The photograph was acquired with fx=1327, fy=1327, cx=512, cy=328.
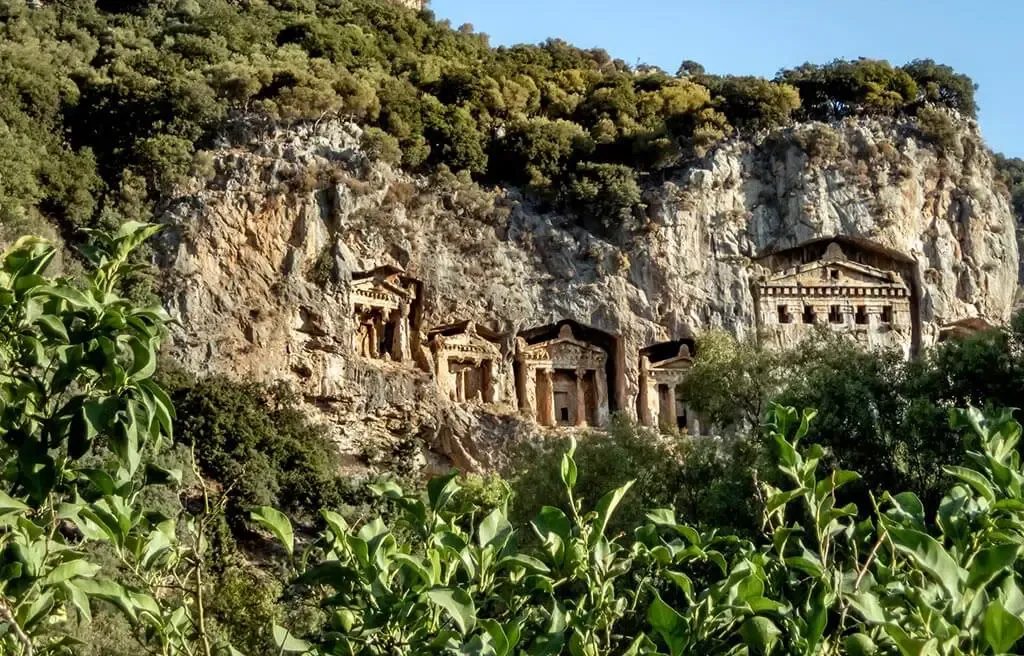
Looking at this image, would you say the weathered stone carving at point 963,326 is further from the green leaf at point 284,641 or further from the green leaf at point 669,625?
the green leaf at point 284,641

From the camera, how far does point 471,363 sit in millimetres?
31000

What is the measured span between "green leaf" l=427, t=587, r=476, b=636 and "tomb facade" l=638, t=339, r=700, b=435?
27.4 meters

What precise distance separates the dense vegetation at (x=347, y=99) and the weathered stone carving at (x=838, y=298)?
158 inches

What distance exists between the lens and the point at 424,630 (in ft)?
14.4

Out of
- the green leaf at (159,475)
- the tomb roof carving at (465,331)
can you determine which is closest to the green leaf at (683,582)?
the green leaf at (159,475)

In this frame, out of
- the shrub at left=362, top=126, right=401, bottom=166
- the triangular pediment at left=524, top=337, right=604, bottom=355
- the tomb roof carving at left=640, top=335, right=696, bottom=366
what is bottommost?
the tomb roof carving at left=640, top=335, right=696, bottom=366

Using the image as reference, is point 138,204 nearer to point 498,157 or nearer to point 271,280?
point 271,280

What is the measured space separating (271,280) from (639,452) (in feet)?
39.6

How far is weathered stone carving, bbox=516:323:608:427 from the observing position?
31328 mm

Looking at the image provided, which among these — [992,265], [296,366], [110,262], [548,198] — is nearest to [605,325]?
[548,198]

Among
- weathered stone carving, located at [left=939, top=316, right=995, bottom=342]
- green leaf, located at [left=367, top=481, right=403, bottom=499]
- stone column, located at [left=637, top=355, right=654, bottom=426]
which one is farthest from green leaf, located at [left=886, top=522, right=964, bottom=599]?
weathered stone carving, located at [left=939, top=316, right=995, bottom=342]

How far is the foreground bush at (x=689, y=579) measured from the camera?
12.8 feet

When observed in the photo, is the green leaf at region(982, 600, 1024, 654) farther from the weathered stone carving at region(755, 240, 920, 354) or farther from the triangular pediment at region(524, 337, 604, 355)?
the weathered stone carving at region(755, 240, 920, 354)

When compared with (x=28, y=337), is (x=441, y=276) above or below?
above
